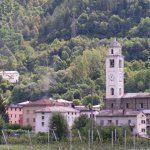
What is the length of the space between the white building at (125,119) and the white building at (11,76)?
6896cm

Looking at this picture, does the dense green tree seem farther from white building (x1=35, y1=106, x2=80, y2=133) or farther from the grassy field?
white building (x1=35, y1=106, x2=80, y2=133)

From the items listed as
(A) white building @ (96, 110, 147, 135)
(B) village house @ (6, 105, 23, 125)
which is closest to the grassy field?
(A) white building @ (96, 110, 147, 135)

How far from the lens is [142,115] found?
108938mm

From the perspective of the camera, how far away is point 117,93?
11706 centimetres

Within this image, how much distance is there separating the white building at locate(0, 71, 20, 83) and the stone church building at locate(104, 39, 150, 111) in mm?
61020

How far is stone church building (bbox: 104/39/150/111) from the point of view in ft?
377

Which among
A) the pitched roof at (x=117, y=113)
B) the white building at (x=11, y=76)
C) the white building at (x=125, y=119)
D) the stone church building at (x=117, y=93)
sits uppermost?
the white building at (x=11, y=76)

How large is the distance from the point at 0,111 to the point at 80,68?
6213cm

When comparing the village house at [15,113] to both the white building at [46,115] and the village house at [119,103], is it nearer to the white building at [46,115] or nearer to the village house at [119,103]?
the white building at [46,115]

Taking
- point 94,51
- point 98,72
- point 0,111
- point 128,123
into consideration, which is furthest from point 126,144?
point 94,51

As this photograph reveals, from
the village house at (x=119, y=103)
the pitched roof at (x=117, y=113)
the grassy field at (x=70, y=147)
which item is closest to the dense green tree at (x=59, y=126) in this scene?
the grassy field at (x=70, y=147)

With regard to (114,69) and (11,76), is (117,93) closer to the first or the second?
(114,69)

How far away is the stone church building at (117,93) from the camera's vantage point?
115m

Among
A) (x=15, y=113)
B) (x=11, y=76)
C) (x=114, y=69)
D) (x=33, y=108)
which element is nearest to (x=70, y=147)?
(x=114, y=69)
